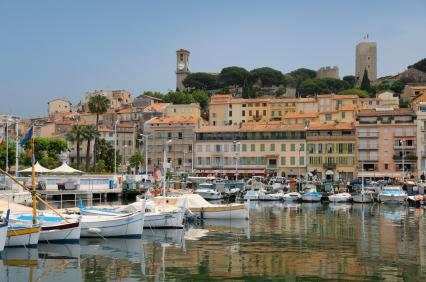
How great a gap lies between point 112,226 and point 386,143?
65.4m

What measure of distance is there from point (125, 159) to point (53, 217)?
8486cm

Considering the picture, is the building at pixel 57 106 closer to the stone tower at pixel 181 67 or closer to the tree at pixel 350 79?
the stone tower at pixel 181 67

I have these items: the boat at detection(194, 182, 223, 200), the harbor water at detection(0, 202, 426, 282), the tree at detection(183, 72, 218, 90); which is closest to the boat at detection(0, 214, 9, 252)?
the harbor water at detection(0, 202, 426, 282)

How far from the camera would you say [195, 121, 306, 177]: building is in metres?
96.6

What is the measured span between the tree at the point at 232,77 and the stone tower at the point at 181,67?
13.5 metres

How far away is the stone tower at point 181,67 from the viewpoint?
185875 millimetres

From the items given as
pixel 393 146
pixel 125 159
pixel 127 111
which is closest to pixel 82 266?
pixel 393 146

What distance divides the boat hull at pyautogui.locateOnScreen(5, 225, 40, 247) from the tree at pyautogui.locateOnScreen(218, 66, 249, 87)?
148 m

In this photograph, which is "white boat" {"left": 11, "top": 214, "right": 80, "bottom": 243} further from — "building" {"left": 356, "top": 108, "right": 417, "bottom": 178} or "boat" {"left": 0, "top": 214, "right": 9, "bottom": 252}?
"building" {"left": 356, "top": 108, "right": 417, "bottom": 178}

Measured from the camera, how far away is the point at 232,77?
176625 mm

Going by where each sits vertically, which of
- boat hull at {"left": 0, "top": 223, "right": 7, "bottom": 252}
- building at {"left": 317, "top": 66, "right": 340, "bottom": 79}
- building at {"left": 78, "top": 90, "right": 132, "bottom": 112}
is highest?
building at {"left": 317, "top": 66, "right": 340, "bottom": 79}

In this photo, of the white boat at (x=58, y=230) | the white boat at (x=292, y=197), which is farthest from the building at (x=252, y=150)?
the white boat at (x=58, y=230)

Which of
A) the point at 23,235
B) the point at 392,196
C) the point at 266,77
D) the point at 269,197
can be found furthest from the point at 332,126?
the point at 266,77

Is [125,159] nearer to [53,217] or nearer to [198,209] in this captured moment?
[198,209]
